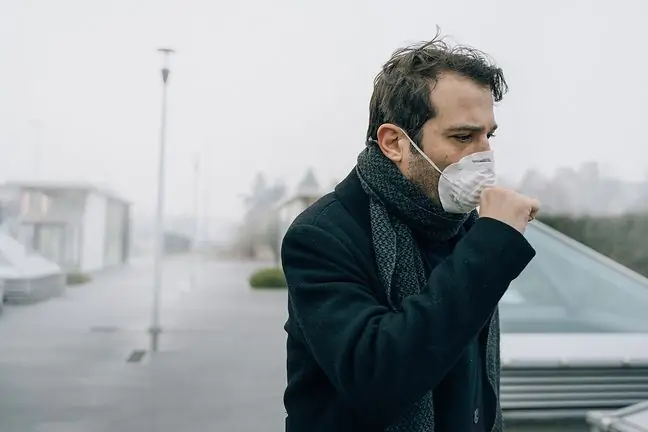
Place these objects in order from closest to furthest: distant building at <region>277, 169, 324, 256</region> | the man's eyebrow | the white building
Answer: the man's eyebrow → the white building → distant building at <region>277, 169, 324, 256</region>

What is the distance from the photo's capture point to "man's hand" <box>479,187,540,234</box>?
86 centimetres

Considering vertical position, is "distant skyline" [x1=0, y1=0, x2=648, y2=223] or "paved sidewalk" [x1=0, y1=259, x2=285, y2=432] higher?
"distant skyline" [x1=0, y1=0, x2=648, y2=223]

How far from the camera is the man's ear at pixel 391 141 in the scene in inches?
37.9

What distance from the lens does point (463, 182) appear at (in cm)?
93

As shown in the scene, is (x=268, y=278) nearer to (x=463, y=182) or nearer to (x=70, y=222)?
(x=70, y=222)

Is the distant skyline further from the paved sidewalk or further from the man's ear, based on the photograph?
the man's ear

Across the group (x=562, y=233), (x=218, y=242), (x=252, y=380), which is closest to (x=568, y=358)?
(x=562, y=233)

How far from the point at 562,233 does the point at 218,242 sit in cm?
142

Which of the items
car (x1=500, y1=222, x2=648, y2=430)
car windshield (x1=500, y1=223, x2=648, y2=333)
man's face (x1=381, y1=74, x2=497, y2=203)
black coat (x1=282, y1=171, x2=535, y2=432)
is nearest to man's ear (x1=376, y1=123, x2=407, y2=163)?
man's face (x1=381, y1=74, x2=497, y2=203)

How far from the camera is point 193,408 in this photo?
210cm

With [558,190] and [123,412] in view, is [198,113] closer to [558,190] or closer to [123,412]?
[123,412]

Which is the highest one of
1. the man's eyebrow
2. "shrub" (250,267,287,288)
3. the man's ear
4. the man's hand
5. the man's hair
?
the man's hair

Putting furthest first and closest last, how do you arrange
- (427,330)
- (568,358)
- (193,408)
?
1. (568,358)
2. (193,408)
3. (427,330)

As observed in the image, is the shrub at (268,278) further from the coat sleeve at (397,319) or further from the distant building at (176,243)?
the coat sleeve at (397,319)
